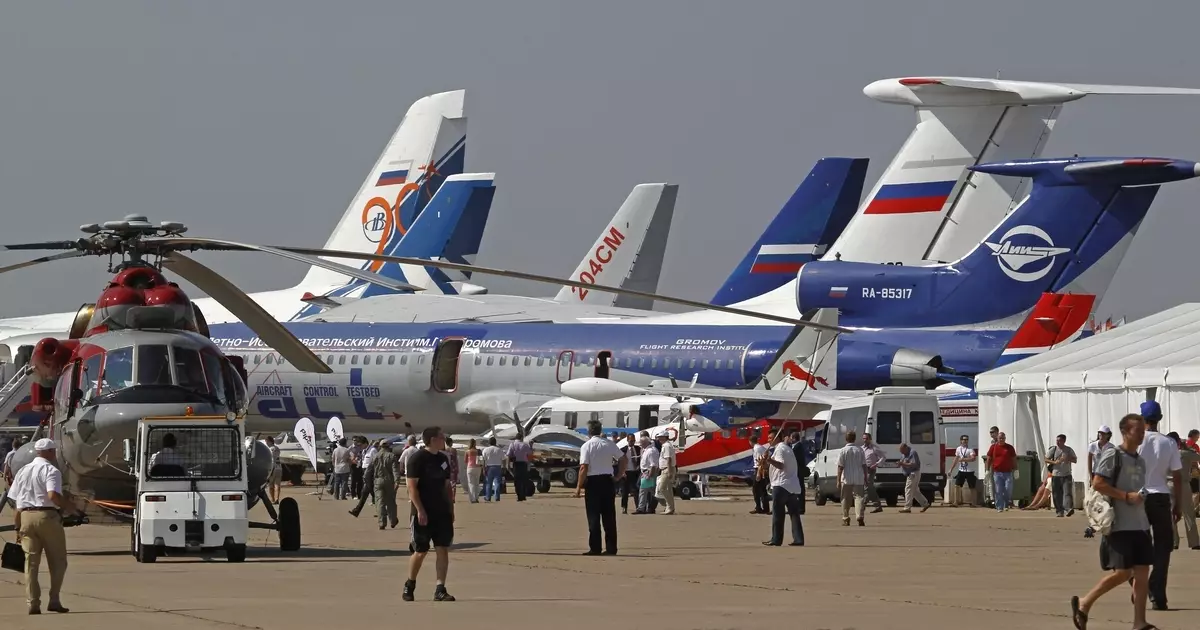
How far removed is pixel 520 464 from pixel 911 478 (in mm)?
8572

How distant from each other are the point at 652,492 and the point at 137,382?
13111mm

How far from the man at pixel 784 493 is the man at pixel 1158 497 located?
799 centimetres

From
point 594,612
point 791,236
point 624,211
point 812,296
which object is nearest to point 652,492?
point 812,296

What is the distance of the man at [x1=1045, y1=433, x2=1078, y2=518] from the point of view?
1080 inches

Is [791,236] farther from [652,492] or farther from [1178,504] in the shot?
[1178,504]

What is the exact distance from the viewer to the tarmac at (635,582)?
41.9 feet

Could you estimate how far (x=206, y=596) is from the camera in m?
14.5

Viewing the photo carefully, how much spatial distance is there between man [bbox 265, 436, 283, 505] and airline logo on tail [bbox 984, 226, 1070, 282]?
15.6 metres

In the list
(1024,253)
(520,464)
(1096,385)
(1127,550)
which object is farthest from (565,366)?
(1127,550)

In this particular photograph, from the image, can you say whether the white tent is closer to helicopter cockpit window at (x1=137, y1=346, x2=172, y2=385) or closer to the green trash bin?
the green trash bin

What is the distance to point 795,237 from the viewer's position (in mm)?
51031

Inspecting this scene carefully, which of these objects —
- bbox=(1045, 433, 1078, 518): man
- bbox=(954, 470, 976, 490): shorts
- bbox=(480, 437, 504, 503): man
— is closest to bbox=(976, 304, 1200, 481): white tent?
bbox=(1045, 433, 1078, 518): man

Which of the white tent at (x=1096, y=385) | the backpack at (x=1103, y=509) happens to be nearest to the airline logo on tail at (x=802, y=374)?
the white tent at (x=1096, y=385)

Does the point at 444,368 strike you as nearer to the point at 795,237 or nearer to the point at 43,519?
the point at 795,237
